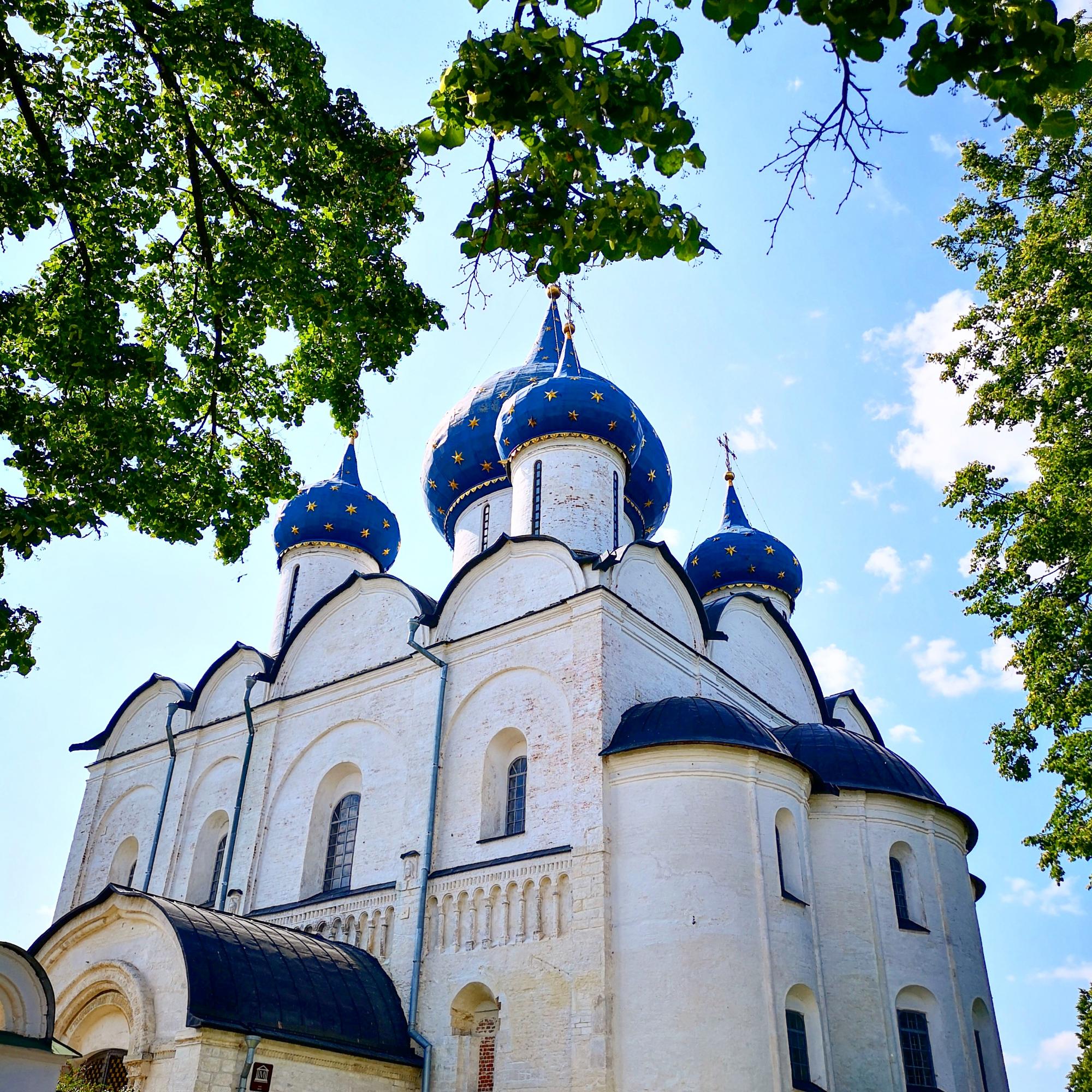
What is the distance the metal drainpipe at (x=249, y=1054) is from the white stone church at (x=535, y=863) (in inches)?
1.3

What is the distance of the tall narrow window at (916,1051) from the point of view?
1098 centimetres

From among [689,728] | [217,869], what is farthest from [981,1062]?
[217,869]

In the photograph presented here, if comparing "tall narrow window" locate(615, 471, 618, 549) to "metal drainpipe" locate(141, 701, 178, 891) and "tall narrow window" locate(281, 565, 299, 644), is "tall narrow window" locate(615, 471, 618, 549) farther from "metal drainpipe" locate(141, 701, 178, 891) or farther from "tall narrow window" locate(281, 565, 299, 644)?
"metal drainpipe" locate(141, 701, 178, 891)

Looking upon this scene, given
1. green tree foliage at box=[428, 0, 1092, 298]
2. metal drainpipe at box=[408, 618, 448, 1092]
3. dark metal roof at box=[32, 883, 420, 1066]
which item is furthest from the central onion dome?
green tree foliage at box=[428, 0, 1092, 298]

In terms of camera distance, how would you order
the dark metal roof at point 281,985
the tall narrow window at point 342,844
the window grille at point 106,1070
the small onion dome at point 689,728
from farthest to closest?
1. the tall narrow window at point 342,844
2. the small onion dome at point 689,728
3. the window grille at point 106,1070
4. the dark metal roof at point 281,985

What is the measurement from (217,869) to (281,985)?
17.1 ft

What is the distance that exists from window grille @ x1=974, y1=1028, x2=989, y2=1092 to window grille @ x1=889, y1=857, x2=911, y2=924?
142 centimetres

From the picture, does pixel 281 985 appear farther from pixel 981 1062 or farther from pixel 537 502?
pixel 981 1062

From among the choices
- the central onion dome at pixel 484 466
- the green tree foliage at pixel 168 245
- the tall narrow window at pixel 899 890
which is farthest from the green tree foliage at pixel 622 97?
the central onion dome at pixel 484 466

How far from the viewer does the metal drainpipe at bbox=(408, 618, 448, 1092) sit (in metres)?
10.9

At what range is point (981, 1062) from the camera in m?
11.6

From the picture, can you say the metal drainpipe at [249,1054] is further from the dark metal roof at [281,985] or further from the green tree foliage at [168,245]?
the green tree foliage at [168,245]

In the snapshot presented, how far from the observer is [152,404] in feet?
25.0

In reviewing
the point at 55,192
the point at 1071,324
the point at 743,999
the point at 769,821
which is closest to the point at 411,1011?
the point at 743,999
